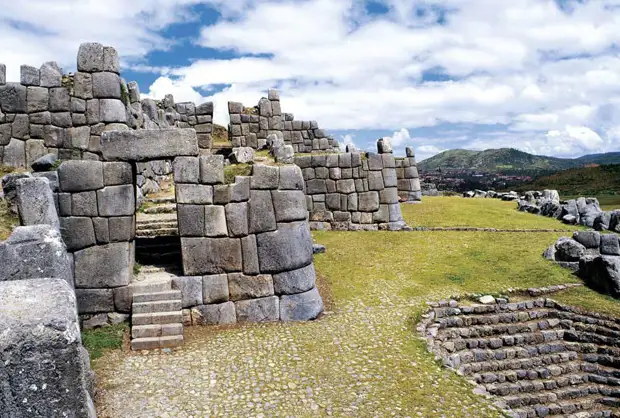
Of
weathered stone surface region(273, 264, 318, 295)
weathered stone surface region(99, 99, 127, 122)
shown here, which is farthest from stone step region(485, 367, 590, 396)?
weathered stone surface region(99, 99, 127, 122)

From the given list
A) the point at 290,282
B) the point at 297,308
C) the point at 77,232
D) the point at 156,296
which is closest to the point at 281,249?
the point at 290,282

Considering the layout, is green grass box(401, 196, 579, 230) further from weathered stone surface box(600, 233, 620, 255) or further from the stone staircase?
the stone staircase

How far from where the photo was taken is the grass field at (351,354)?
811 cm

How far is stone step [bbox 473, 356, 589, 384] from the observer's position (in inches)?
435

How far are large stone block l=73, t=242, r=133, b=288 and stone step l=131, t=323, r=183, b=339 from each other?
1.52 m

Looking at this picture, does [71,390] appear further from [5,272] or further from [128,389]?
[128,389]

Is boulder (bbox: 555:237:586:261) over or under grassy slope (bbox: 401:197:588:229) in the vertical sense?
under

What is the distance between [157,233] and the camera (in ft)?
51.3

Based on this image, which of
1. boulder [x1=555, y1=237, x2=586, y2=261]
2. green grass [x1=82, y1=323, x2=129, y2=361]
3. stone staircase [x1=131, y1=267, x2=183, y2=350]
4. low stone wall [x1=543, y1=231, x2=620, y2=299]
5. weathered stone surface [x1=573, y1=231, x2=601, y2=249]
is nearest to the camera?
green grass [x1=82, y1=323, x2=129, y2=361]

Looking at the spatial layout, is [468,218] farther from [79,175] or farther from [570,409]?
[79,175]

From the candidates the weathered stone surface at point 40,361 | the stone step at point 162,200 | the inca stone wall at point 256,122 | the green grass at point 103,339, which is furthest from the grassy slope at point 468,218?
the weathered stone surface at point 40,361

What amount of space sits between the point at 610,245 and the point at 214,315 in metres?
14.2

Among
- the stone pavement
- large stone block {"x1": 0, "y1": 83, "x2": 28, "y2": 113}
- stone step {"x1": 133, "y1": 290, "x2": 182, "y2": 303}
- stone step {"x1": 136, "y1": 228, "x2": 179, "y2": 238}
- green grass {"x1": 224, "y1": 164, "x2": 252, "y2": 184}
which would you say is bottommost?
the stone pavement

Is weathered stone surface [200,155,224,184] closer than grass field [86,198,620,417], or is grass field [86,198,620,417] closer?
grass field [86,198,620,417]
